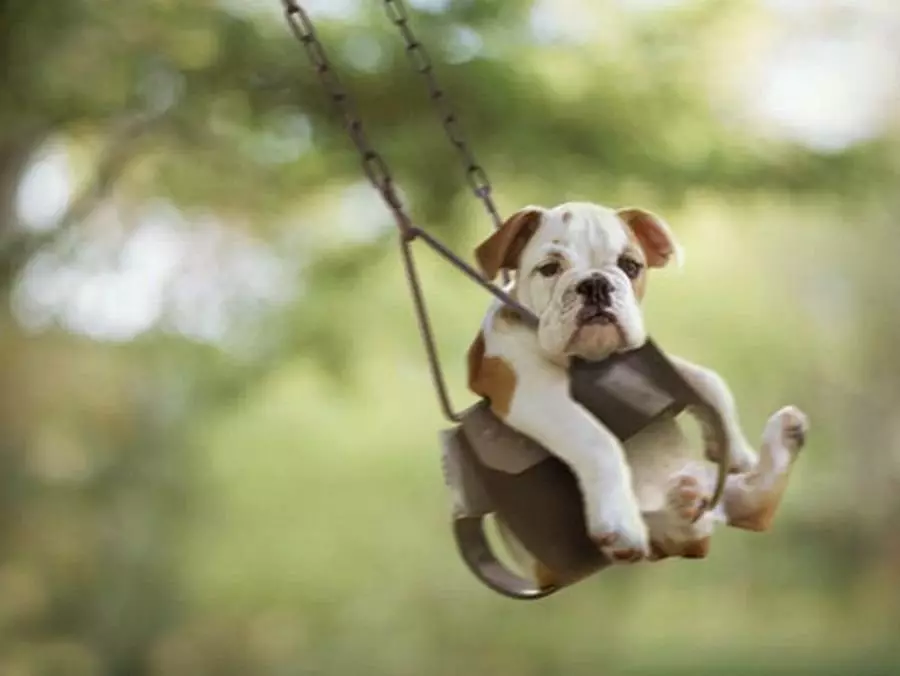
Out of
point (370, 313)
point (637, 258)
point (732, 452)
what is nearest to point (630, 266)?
point (637, 258)

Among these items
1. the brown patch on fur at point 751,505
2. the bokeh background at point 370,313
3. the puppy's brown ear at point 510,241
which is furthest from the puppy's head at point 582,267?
the bokeh background at point 370,313

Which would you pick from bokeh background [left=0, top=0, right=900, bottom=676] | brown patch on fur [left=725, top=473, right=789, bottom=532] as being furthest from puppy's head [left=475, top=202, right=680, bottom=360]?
bokeh background [left=0, top=0, right=900, bottom=676]

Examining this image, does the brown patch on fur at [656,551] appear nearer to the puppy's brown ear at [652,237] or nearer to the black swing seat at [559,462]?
the black swing seat at [559,462]

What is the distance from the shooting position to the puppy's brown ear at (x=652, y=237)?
608 mm

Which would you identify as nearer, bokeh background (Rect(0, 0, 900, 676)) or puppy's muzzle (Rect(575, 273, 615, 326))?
puppy's muzzle (Rect(575, 273, 615, 326))

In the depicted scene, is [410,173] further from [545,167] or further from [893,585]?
[893,585]

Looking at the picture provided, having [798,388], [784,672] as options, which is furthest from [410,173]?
[784,672]

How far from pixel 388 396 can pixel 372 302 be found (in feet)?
0.31

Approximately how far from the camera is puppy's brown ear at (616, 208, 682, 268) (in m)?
0.61

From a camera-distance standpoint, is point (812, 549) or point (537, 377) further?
point (812, 549)

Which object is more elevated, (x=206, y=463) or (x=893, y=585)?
(x=206, y=463)

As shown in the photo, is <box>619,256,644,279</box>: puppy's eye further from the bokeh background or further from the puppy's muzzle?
the bokeh background

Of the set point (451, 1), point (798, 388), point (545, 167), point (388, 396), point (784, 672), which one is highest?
point (451, 1)

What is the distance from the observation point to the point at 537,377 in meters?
0.56
